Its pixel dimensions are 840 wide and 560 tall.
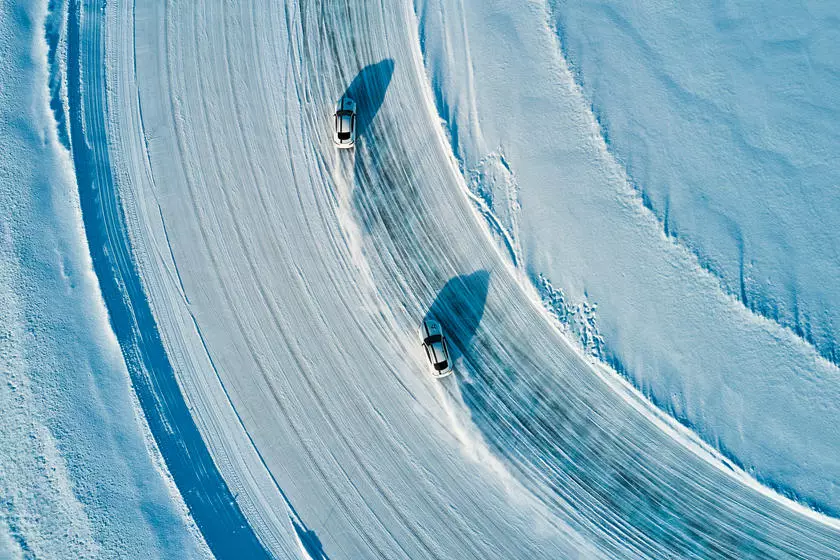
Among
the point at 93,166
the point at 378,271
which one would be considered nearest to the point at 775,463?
the point at 378,271

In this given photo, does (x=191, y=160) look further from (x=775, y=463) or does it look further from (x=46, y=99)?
(x=775, y=463)

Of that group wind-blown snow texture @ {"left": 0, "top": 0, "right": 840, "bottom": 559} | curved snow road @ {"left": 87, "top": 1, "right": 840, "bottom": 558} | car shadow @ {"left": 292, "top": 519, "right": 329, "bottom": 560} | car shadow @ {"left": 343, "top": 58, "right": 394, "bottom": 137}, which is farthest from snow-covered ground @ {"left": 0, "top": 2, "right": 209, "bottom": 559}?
car shadow @ {"left": 343, "top": 58, "right": 394, "bottom": 137}

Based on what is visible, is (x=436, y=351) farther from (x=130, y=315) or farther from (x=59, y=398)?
(x=59, y=398)

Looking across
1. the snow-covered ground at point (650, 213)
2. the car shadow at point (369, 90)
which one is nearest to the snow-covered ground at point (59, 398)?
the car shadow at point (369, 90)

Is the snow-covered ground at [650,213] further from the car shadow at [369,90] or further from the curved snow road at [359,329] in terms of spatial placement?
Result: the car shadow at [369,90]

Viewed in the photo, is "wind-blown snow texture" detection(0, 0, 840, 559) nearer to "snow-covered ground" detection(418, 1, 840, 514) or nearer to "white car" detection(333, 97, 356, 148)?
"snow-covered ground" detection(418, 1, 840, 514)

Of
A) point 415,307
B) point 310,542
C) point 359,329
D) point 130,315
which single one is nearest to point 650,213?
point 415,307

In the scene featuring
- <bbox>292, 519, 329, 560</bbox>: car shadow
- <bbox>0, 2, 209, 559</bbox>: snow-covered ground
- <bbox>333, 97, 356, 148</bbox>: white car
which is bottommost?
<bbox>292, 519, 329, 560</bbox>: car shadow

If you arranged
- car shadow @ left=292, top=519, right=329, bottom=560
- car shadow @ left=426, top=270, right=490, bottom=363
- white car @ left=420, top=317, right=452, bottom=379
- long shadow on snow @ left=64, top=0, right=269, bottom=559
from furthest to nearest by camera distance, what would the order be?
car shadow @ left=426, top=270, right=490, bottom=363 < white car @ left=420, top=317, right=452, bottom=379 < long shadow on snow @ left=64, top=0, right=269, bottom=559 < car shadow @ left=292, top=519, right=329, bottom=560
